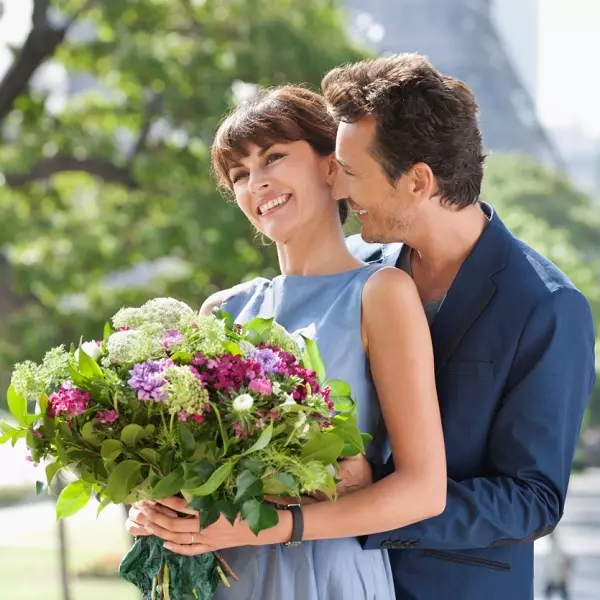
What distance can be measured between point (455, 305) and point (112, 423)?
2.15 feet

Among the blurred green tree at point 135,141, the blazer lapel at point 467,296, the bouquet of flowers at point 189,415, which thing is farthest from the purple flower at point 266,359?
the blurred green tree at point 135,141

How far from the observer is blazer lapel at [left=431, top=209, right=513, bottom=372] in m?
1.92

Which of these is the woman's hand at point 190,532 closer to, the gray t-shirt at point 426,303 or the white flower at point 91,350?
the white flower at point 91,350

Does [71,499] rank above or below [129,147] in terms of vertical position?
below

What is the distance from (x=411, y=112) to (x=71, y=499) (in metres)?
0.85

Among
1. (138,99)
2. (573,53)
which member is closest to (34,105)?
(138,99)

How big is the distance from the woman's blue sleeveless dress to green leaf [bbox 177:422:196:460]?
1.21ft

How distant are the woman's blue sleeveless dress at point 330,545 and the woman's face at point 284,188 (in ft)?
0.34

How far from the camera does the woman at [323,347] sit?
175 centimetres

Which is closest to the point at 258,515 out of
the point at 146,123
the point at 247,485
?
the point at 247,485

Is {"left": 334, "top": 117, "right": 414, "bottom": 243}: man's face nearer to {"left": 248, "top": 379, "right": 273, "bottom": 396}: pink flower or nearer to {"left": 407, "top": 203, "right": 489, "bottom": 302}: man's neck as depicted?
{"left": 407, "top": 203, "right": 489, "bottom": 302}: man's neck

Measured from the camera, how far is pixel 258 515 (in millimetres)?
1548

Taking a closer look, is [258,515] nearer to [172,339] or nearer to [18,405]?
[172,339]

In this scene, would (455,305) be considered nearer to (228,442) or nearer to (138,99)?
(228,442)
